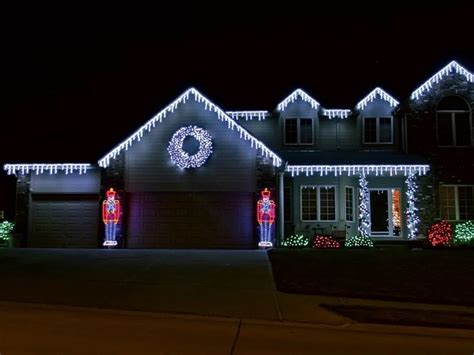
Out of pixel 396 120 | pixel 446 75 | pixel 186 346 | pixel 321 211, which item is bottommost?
pixel 186 346

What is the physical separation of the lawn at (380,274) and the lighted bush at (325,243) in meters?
1.64

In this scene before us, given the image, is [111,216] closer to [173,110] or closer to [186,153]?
[186,153]

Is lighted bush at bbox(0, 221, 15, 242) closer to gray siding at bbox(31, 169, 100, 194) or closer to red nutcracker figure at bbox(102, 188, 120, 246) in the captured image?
gray siding at bbox(31, 169, 100, 194)

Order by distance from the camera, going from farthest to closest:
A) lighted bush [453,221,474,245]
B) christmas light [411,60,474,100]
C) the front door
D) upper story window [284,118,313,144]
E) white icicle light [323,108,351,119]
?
upper story window [284,118,313,144]
white icicle light [323,108,351,119]
the front door
christmas light [411,60,474,100]
lighted bush [453,221,474,245]

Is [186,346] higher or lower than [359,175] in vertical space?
lower

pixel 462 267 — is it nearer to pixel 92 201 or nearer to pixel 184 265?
pixel 184 265

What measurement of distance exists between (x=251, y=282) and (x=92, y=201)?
10525mm

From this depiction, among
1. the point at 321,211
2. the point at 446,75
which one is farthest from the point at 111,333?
the point at 446,75

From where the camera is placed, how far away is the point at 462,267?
14953mm

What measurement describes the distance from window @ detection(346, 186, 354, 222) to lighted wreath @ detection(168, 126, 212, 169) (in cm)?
632

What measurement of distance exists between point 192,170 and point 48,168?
5.57 m

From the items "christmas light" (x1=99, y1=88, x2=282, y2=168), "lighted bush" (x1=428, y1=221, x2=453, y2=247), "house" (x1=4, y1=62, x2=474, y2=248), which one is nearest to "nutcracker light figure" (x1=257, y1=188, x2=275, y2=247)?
"house" (x1=4, y1=62, x2=474, y2=248)

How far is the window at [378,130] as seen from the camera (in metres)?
24.0

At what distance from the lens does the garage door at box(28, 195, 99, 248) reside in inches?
852
